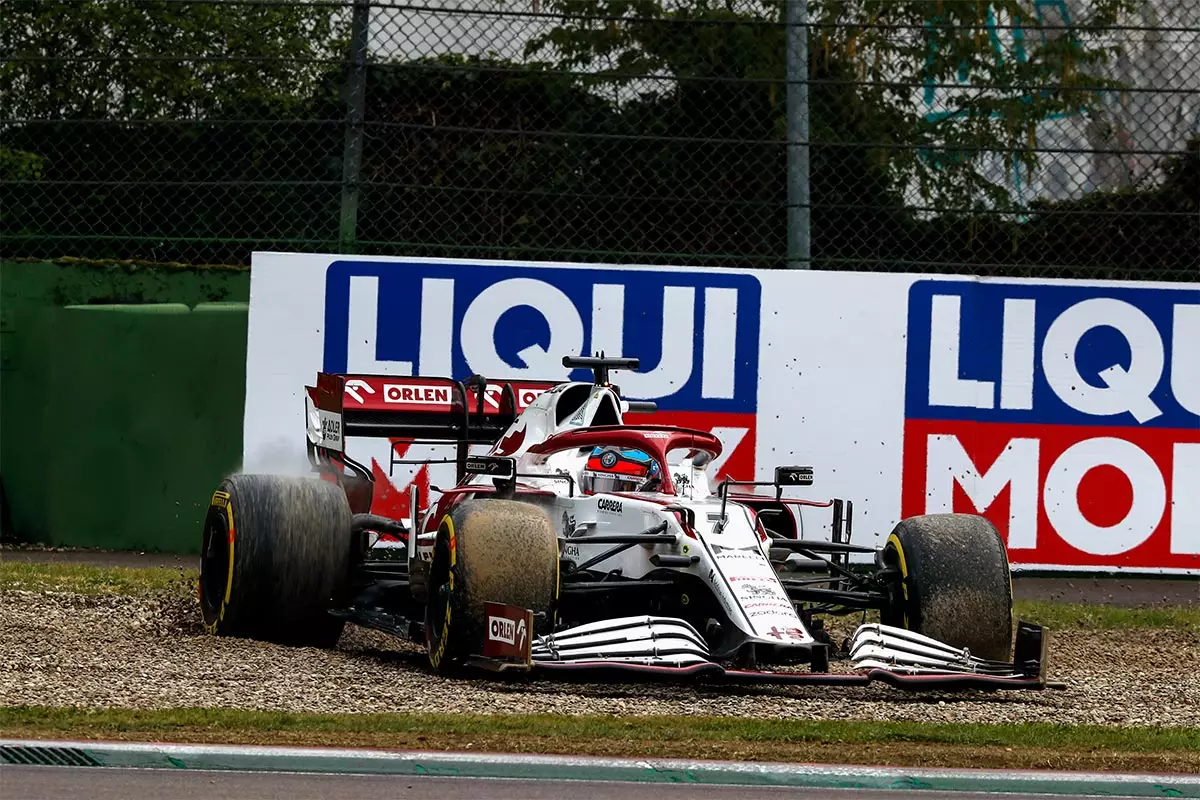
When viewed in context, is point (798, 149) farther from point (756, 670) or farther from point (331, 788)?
→ point (331, 788)

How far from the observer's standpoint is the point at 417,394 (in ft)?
33.3

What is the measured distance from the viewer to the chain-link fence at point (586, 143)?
12273 millimetres

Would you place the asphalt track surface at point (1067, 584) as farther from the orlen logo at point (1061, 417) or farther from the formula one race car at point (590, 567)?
the formula one race car at point (590, 567)

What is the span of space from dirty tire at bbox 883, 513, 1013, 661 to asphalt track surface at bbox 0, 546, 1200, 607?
11.4ft

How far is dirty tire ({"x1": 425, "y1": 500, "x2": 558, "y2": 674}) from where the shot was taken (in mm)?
7605

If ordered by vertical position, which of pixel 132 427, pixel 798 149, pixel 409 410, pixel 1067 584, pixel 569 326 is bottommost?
pixel 1067 584

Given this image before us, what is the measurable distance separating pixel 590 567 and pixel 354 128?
461cm

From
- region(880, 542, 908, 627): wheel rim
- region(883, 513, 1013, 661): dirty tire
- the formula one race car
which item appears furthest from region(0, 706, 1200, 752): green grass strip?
region(880, 542, 908, 627): wheel rim

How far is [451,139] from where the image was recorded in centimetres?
1234

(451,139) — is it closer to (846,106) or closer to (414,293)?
(414,293)

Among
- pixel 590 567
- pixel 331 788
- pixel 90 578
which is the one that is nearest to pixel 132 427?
pixel 90 578

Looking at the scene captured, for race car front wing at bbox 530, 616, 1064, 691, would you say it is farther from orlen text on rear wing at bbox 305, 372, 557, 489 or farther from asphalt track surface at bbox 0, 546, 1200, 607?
asphalt track surface at bbox 0, 546, 1200, 607

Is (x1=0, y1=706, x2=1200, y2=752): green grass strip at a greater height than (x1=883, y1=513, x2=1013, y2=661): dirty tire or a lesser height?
lesser

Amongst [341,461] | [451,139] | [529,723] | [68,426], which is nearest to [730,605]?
[529,723]
